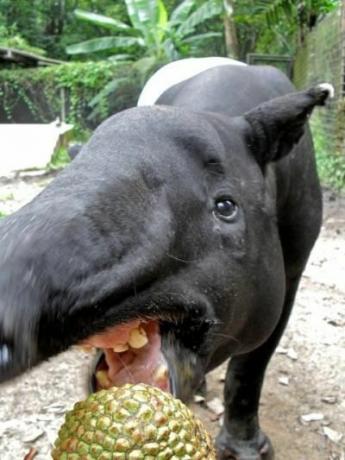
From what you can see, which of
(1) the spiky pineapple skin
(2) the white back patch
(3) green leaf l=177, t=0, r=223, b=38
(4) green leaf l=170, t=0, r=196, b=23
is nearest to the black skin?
(1) the spiky pineapple skin

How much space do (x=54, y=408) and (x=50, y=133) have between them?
10.3 meters

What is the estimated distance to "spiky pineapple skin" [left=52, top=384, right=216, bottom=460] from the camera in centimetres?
138

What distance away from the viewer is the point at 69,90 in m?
20.4

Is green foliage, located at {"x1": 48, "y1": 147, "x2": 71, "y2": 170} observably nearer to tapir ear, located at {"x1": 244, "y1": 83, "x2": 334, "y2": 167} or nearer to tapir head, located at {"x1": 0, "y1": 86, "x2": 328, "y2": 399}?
tapir ear, located at {"x1": 244, "y1": 83, "x2": 334, "y2": 167}

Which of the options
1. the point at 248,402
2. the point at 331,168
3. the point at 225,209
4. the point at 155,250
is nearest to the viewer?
the point at 155,250

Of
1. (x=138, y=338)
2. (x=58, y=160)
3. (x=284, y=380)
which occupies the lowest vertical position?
(x=58, y=160)

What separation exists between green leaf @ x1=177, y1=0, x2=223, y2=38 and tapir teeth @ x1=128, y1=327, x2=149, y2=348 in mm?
14319

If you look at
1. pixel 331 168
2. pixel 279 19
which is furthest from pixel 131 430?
pixel 279 19

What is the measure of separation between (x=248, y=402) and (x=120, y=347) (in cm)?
172

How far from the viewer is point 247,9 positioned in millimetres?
17375

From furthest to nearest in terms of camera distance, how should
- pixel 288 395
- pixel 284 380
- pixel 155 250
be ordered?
pixel 284 380
pixel 288 395
pixel 155 250

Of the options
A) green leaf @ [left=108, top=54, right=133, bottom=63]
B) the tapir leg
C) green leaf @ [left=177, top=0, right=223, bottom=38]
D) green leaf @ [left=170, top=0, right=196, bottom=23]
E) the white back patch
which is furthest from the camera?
green leaf @ [left=108, top=54, right=133, bottom=63]

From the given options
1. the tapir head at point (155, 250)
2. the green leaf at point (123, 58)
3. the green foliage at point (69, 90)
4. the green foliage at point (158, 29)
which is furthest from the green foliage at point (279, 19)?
the tapir head at point (155, 250)

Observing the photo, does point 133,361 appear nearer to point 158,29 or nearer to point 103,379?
point 103,379
